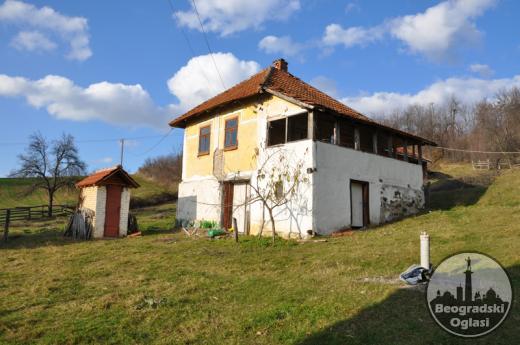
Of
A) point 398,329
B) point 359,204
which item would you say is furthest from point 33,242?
point 398,329

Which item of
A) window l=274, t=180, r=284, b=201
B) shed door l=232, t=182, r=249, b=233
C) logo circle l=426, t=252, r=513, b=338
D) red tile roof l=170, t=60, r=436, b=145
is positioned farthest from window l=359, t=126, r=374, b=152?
logo circle l=426, t=252, r=513, b=338

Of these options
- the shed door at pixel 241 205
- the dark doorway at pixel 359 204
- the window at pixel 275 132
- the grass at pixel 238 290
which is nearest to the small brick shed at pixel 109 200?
the grass at pixel 238 290

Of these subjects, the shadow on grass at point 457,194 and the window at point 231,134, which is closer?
the window at point 231,134

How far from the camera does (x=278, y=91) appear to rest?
53.0 feet

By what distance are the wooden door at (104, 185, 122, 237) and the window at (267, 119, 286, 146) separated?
719cm

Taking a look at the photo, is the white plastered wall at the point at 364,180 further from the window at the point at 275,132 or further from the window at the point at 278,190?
the window at the point at 275,132

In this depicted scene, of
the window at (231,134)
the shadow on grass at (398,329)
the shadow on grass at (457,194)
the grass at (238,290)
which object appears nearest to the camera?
the shadow on grass at (398,329)

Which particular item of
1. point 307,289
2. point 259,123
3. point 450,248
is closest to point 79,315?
point 307,289

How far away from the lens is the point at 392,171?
18.8m

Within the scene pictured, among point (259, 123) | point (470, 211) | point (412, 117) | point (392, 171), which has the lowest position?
point (470, 211)

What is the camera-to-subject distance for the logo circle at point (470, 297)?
523cm

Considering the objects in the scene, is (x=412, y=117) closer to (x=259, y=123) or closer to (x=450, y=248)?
(x=259, y=123)

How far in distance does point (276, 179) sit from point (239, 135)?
122 inches

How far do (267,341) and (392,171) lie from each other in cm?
1486
